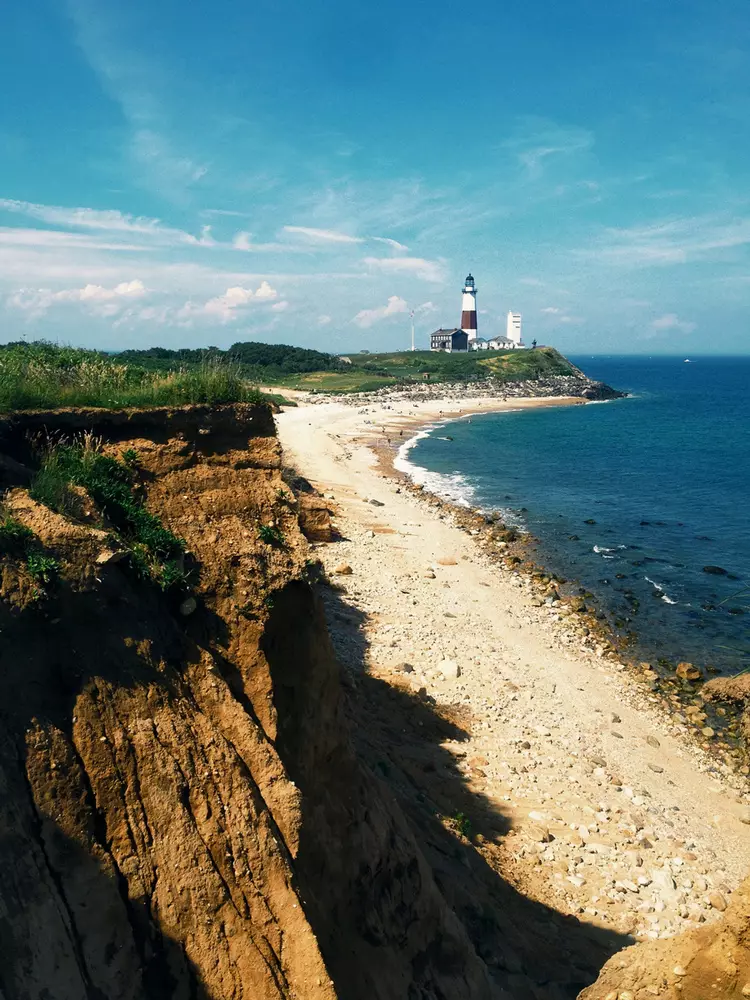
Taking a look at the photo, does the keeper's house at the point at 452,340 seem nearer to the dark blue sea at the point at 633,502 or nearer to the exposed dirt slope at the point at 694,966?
the dark blue sea at the point at 633,502

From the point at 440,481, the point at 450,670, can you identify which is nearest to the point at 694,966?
the point at 450,670

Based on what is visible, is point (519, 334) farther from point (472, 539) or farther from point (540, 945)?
point (540, 945)

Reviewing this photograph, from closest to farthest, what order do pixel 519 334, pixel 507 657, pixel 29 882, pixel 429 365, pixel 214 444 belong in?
pixel 29 882 < pixel 214 444 < pixel 507 657 < pixel 429 365 < pixel 519 334

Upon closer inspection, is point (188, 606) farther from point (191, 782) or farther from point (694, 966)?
point (694, 966)

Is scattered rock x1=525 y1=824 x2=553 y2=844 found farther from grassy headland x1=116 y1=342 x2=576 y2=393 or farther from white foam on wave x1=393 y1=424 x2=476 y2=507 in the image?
grassy headland x1=116 y1=342 x2=576 y2=393

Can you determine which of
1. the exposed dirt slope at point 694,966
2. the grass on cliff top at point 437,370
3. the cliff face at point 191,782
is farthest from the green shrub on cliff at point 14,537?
the grass on cliff top at point 437,370

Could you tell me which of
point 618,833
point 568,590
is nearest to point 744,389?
point 568,590
